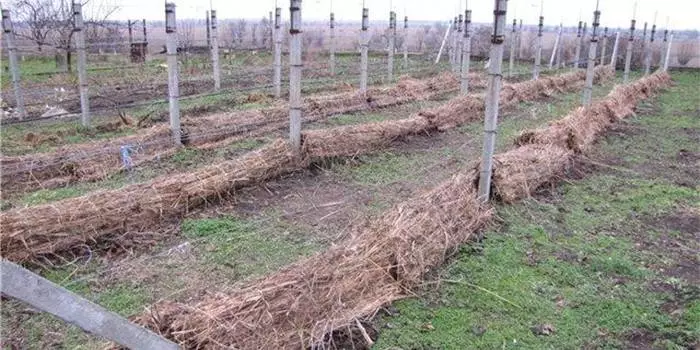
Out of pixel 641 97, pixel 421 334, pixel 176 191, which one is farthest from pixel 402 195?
pixel 641 97

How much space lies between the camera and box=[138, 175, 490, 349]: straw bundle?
2.72m

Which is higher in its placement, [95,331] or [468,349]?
[95,331]

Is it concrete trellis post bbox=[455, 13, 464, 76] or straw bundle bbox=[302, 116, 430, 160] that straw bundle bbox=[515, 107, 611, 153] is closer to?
straw bundle bbox=[302, 116, 430, 160]

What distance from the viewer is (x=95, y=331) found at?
188 cm

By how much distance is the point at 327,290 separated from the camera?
3211mm

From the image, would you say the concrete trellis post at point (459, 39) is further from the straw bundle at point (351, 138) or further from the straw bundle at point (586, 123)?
the straw bundle at point (351, 138)

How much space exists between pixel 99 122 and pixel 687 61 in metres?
23.6

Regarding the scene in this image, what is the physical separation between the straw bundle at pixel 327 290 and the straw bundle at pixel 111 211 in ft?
5.52

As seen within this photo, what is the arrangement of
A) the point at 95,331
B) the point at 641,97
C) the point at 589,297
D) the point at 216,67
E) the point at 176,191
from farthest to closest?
the point at 641,97, the point at 216,67, the point at 176,191, the point at 589,297, the point at 95,331

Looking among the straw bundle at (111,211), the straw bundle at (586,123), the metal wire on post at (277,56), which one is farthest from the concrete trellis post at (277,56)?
the straw bundle at (111,211)

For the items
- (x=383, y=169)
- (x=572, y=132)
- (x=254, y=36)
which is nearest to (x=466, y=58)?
(x=572, y=132)

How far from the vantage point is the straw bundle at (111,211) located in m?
3.95

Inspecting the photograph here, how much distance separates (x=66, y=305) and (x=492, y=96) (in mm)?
3951

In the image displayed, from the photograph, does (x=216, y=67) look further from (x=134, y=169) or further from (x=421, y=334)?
(x=421, y=334)
